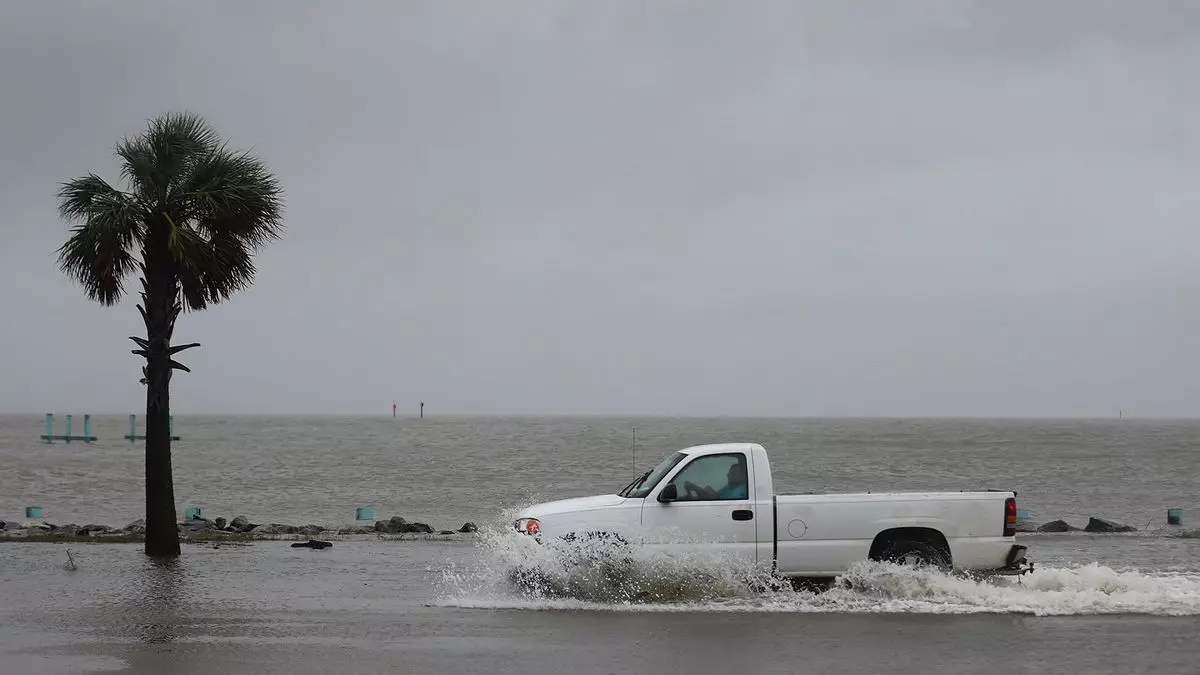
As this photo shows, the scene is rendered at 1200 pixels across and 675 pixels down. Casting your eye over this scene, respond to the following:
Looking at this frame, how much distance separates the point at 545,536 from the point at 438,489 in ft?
106

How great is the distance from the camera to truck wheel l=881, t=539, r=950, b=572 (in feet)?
40.2

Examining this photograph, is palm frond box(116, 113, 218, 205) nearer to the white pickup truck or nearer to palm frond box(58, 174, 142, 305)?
palm frond box(58, 174, 142, 305)

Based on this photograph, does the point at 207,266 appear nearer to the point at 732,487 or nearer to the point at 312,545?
the point at 312,545

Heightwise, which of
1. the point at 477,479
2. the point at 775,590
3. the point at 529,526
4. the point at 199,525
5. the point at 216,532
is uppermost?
the point at 529,526

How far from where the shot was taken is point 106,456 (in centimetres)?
7925

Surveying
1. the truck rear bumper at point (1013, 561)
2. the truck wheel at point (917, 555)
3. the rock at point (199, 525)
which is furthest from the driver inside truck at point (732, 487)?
the rock at point (199, 525)

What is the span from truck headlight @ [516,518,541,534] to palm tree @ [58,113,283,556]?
6.88m

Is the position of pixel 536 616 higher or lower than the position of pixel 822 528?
lower

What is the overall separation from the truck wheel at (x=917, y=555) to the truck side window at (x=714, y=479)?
1707 millimetres

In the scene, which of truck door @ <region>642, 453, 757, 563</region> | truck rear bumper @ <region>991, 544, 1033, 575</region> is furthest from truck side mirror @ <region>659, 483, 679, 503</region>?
truck rear bumper @ <region>991, 544, 1033, 575</region>

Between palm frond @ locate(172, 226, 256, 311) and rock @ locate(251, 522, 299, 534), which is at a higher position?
palm frond @ locate(172, 226, 256, 311)

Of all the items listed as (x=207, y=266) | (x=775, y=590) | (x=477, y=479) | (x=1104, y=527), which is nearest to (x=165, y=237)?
(x=207, y=266)

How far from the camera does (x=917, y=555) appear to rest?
12.3 m

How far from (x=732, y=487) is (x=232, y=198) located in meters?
8.81
